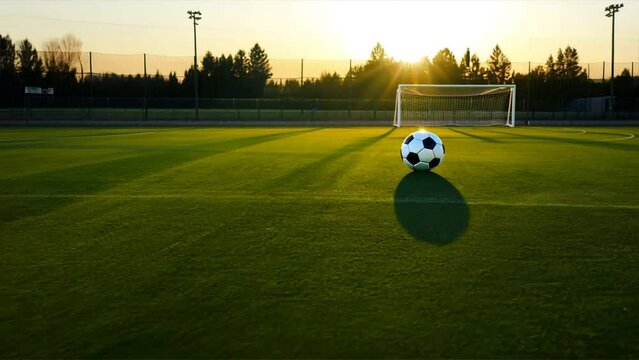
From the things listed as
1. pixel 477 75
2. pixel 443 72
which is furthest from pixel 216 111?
pixel 443 72

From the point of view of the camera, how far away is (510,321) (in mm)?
2387

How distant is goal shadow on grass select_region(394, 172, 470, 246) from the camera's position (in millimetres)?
4098

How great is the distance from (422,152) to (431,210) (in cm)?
300

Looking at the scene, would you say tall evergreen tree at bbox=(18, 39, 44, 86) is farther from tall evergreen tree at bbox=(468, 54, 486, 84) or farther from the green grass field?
the green grass field

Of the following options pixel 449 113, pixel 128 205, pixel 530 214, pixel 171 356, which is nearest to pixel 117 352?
pixel 171 356

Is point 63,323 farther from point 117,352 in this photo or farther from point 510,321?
point 510,321

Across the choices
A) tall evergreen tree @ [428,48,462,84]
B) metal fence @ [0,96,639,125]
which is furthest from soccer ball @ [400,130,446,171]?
tall evergreen tree @ [428,48,462,84]

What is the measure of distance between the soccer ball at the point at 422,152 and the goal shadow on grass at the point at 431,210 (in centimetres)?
90

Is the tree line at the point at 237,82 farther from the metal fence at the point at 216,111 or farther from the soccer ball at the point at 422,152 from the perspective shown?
the soccer ball at the point at 422,152

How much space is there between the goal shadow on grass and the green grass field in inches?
1.0

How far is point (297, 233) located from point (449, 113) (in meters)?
34.2

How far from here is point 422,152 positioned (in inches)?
308

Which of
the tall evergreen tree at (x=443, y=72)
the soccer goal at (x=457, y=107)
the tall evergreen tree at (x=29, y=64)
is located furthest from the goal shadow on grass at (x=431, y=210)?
the tall evergreen tree at (x=443, y=72)

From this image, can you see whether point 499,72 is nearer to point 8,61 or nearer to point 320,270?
point 8,61
